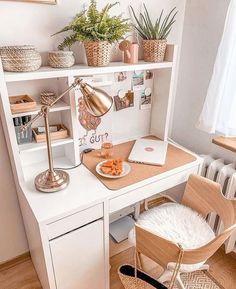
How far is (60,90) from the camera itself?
126 cm

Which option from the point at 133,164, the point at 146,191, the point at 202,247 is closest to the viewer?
the point at 202,247

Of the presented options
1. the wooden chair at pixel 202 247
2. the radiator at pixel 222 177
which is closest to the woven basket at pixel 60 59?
the wooden chair at pixel 202 247

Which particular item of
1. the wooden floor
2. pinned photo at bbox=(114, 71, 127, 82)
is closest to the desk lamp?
pinned photo at bbox=(114, 71, 127, 82)

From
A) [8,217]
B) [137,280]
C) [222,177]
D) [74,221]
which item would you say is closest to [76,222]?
[74,221]

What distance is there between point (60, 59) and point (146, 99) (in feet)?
2.46

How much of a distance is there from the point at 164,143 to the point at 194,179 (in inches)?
15.0

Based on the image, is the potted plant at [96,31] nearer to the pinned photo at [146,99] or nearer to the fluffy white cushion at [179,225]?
the pinned photo at [146,99]

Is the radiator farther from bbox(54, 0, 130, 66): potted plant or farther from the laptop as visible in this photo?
bbox(54, 0, 130, 66): potted plant

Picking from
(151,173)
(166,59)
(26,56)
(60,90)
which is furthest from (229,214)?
(26,56)

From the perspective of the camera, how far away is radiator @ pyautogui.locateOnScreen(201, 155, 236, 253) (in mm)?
1470

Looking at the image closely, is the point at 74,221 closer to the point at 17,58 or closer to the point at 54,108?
the point at 54,108

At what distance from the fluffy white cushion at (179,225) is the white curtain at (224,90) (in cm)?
55

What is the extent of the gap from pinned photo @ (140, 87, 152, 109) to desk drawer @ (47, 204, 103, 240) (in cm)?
85

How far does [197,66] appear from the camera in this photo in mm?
1648
